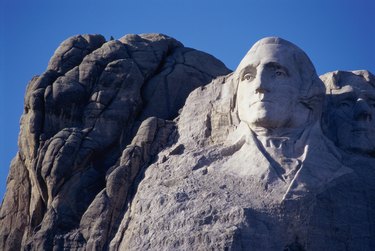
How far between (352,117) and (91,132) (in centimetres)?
507

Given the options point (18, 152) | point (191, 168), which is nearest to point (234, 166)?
point (191, 168)

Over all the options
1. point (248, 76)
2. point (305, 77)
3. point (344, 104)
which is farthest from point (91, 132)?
point (344, 104)

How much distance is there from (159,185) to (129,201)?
760 millimetres

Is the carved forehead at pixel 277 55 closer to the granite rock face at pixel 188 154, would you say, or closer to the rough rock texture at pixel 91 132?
the granite rock face at pixel 188 154

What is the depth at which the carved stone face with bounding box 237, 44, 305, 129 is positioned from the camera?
2572cm

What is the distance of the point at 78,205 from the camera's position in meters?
27.0

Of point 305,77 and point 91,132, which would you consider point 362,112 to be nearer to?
point 305,77

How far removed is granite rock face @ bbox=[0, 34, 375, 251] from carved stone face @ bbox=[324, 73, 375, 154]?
0.02 metres

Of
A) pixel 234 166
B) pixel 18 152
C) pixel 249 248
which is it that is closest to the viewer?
pixel 249 248

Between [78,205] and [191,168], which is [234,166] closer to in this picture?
[191,168]

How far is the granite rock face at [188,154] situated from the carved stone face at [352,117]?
0.02 metres

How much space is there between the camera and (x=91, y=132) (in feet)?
91.5

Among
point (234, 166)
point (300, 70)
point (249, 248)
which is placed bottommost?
point (249, 248)

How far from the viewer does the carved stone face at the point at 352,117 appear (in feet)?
87.6
